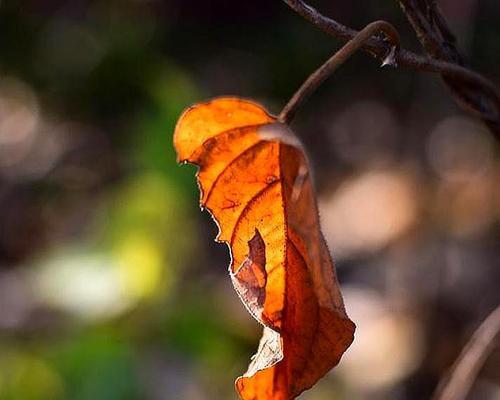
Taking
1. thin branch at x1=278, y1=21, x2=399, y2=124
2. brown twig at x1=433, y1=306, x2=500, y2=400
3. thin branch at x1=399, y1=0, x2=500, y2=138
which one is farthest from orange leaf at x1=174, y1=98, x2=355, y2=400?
brown twig at x1=433, y1=306, x2=500, y2=400

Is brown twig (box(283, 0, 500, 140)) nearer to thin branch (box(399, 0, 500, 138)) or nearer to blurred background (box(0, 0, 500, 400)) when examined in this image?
thin branch (box(399, 0, 500, 138))

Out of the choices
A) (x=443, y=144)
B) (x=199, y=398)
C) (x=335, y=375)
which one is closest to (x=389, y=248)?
(x=443, y=144)

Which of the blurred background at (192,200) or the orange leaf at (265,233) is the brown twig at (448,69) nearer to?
the orange leaf at (265,233)

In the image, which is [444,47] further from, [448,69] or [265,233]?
[265,233]

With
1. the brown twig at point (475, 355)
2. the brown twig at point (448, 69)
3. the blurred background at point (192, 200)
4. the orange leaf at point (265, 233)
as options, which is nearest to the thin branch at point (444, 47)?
the brown twig at point (448, 69)

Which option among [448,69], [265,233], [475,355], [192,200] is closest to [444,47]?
[448,69]

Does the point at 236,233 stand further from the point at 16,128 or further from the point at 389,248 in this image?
the point at 16,128
